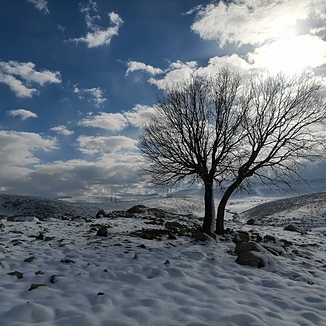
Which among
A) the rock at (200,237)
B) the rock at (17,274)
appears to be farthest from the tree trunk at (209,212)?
the rock at (17,274)

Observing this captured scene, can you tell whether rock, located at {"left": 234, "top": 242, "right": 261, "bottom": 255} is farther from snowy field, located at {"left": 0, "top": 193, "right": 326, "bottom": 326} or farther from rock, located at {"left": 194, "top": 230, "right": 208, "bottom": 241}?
rock, located at {"left": 194, "top": 230, "right": 208, "bottom": 241}

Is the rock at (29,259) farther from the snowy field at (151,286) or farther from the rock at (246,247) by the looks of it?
Answer: the rock at (246,247)

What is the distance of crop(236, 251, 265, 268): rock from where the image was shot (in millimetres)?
9258

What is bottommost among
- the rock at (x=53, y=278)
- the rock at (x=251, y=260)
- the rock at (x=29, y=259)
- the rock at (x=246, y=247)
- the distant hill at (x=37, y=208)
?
the rock at (x=251, y=260)

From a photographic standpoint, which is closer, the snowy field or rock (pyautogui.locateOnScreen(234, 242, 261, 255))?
the snowy field

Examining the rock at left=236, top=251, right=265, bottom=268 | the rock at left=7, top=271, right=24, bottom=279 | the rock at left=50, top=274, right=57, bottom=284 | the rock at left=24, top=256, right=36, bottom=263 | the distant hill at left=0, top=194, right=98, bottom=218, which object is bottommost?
A: the rock at left=236, top=251, right=265, bottom=268

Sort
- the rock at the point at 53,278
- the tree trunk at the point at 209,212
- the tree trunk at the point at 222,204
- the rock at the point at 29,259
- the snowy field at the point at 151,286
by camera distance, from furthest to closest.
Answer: the tree trunk at the point at 222,204 < the tree trunk at the point at 209,212 < the rock at the point at 29,259 < the rock at the point at 53,278 < the snowy field at the point at 151,286

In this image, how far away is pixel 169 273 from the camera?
7.90 metres

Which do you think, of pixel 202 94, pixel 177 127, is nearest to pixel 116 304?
pixel 177 127

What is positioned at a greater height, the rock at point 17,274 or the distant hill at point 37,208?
the distant hill at point 37,208

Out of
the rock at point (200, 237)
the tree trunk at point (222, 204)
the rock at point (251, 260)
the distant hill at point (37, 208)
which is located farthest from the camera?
the distant hill at point (37, 208)

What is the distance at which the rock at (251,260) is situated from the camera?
30.4 feet

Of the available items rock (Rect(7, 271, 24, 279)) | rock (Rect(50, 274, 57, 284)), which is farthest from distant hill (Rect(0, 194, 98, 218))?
rock (Rect(50, 274, 57, 284))

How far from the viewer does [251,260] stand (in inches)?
370
